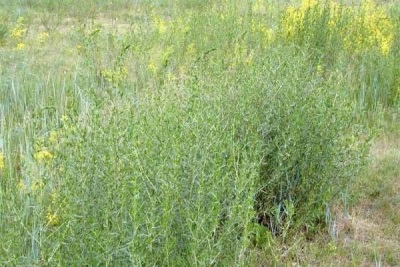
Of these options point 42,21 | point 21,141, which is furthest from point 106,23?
point 21,141

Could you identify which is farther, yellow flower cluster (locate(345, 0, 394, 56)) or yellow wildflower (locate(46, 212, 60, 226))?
yellow flower cluster (locate(345, 0, 394, 56))

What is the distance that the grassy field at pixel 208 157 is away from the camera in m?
2.40

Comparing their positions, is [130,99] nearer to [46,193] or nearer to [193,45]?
[46,193]

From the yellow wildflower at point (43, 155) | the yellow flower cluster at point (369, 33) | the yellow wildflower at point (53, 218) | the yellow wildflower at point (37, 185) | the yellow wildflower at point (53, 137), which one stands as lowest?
the yellow wildflower at point (53, 218)

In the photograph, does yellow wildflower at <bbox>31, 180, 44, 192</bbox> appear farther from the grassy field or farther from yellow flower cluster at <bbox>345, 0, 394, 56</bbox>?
yellow flower cluster at <bbox>345, 0, 394, 56</bbox>

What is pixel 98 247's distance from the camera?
2.31 meters

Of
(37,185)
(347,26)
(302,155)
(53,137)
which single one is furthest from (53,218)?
(347,26)

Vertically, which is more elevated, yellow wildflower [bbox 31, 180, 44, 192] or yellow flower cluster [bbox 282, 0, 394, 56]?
yellow flower cluster [bbox 282, 0, 394, 56]

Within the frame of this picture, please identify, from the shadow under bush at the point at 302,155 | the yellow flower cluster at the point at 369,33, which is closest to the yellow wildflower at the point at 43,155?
the shadow under bush at the point at 302,155

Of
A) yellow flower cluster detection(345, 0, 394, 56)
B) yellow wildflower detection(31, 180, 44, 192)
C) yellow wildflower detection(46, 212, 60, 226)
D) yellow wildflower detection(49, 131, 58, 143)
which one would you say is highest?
yellow flower cluster detection(345, 0, 394, 56)

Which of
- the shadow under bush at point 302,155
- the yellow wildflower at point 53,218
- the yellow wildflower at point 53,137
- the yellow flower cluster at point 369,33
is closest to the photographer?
the yellow wildflower at point 53,218

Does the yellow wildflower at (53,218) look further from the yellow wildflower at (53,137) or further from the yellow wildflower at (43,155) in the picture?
the yellow wildflower at (53,137)

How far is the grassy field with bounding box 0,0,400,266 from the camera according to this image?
94.6 inches

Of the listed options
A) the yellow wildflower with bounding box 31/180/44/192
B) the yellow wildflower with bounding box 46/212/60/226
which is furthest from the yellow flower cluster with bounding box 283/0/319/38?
the yellow wildflower with bounding box 46/212/60/226
